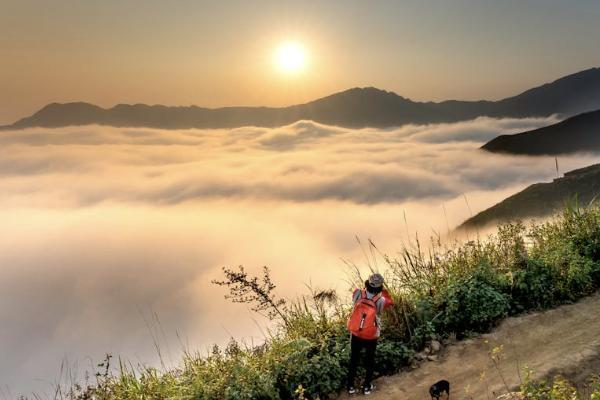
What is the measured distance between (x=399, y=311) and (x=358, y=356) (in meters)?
1.57

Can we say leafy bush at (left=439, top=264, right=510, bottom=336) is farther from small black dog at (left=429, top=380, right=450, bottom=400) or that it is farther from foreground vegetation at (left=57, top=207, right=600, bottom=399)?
small black dog at (left=429, top=380, right=450, bottom=400)

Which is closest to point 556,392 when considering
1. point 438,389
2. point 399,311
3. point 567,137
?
point 438,389

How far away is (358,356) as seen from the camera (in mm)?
6852

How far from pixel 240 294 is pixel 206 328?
5468 inches

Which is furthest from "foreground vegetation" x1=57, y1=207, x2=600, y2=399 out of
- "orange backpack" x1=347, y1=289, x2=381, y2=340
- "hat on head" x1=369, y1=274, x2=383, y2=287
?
"hat on head" x1=369, y1=274, x2=383, y2=287

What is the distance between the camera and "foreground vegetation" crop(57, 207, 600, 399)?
6.94 metres

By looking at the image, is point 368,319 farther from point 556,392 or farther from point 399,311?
point 556,392

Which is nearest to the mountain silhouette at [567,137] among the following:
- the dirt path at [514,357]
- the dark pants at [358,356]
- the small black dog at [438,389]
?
the dirt path at [514,357]

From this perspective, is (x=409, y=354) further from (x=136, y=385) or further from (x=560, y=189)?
(x=560, y=189)

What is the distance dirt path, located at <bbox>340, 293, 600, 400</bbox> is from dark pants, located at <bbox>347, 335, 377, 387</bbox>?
0.27 m

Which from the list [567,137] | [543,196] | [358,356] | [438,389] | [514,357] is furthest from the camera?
[567,137]

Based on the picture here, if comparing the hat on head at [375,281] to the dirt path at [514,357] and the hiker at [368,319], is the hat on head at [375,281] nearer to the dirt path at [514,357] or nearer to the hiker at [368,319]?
the hiker at [368,319]

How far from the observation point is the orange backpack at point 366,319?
21.5 ft

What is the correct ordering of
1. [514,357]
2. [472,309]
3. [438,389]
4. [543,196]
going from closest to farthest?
[438,389] < [514,357] < [472,309] < [543,196]
